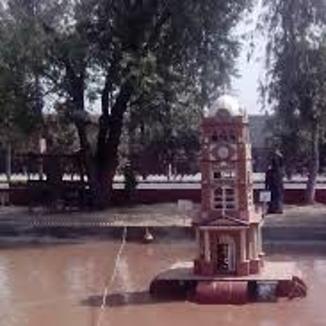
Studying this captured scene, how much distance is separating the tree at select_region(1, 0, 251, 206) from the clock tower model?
11.7 m

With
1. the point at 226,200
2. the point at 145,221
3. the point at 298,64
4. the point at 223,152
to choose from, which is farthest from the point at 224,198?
the point at 298,64

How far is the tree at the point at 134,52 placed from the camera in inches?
1055

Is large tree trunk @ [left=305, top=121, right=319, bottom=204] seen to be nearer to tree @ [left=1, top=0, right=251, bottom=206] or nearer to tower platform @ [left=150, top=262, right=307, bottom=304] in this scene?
tree @ [left=1, top=0, right=251, bottom=206]

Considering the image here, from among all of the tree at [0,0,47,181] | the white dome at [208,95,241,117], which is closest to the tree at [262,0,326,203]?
the tree at [0,0,47,181]

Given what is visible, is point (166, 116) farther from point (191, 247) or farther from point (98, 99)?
point (191, 247)

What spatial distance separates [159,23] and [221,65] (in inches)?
86.2

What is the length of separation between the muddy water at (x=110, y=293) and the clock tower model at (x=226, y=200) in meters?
0.97

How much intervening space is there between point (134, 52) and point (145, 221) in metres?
5.36

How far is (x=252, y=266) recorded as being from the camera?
14.8 m

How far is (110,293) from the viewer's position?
1535cm

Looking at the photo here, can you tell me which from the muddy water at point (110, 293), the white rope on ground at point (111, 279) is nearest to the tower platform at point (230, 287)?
the muddy water at point (110, 293)

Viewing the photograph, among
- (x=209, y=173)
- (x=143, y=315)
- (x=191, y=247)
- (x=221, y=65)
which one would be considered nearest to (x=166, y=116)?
(x=221, y=65)

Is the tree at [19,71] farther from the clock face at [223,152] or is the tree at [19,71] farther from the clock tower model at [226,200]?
the clock face at [223,152]

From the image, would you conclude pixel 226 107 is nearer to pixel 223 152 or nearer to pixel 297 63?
pixel 223 152
